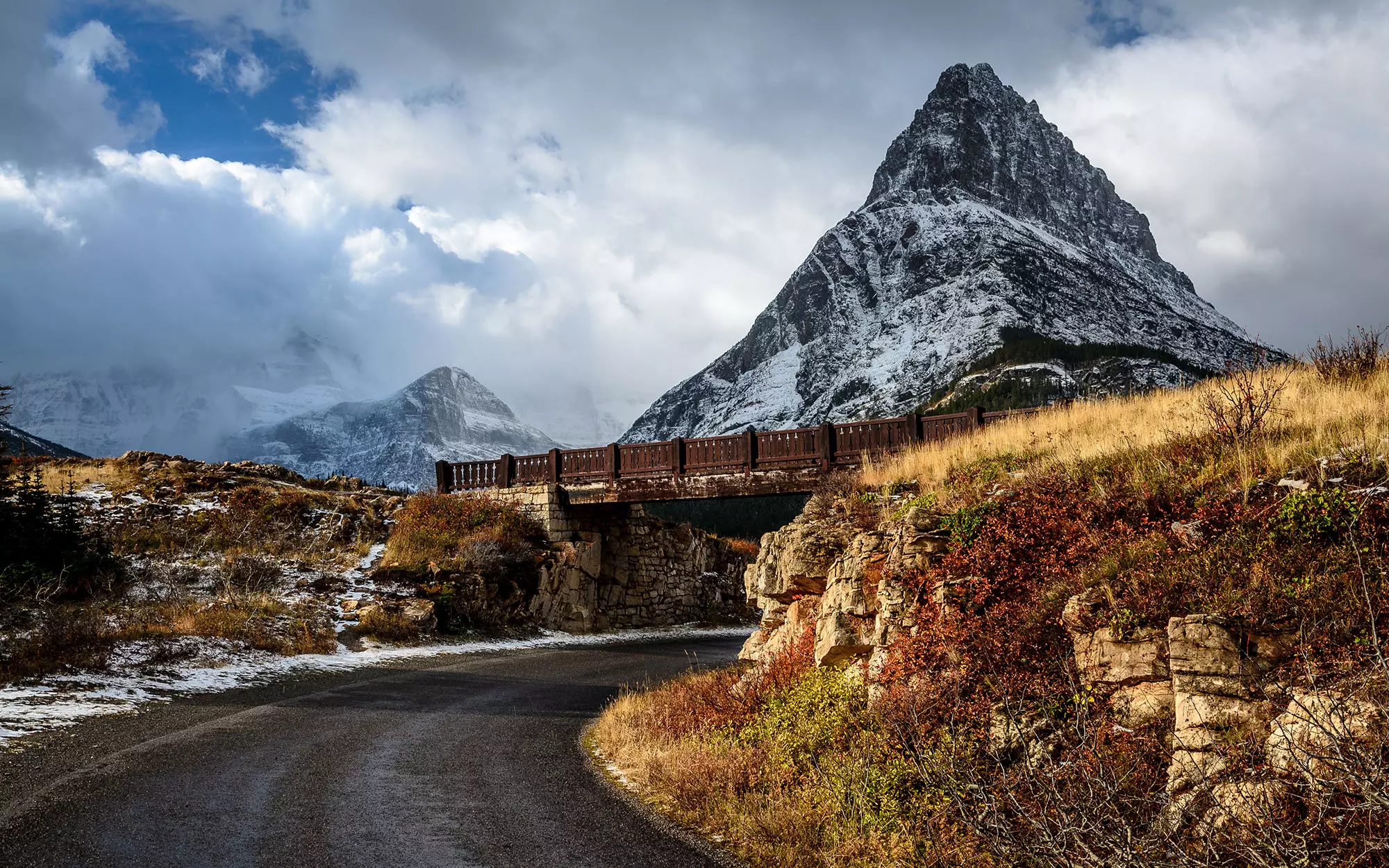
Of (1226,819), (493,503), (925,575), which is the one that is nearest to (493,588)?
(493,503)

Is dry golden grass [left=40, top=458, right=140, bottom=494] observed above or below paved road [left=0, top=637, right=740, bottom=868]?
above

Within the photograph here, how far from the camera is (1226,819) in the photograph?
4.78 meters

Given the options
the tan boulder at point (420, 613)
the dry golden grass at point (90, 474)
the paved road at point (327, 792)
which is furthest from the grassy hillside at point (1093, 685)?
the dry golden grass at point (90, 474)

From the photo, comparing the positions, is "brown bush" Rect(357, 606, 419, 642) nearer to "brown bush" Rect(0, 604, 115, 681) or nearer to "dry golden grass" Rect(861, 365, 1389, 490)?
"brown bush" Rect(0, 604, 115, 681)

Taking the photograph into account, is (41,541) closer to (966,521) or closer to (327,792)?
(327,792)

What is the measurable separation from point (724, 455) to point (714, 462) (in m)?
0.52

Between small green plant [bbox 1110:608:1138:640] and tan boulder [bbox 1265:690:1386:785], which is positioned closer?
tan boulder [bbox 1265:690:1386:785]

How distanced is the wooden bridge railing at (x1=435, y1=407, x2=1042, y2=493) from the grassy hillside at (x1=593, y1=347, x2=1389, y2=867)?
6582mm

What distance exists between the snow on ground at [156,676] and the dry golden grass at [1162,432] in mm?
11041

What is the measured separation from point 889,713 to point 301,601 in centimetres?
1615

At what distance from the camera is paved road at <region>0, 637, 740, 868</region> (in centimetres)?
628

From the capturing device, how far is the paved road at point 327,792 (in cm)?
628

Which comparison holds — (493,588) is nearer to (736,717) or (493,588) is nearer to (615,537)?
(615,537)

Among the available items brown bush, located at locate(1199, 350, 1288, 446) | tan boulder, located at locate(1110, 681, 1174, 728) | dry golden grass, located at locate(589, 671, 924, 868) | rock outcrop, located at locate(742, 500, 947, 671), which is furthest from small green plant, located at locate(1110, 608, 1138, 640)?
brown bush, located at locate(1199, 350, 1288, 446)
